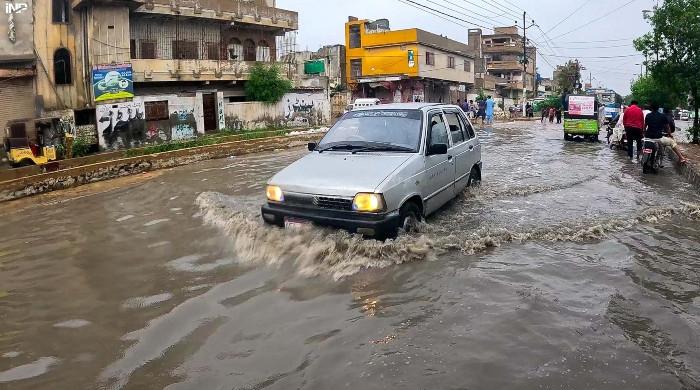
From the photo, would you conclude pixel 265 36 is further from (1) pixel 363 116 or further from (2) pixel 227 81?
(1) pixel 363 116

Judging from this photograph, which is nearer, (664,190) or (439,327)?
(439,327)

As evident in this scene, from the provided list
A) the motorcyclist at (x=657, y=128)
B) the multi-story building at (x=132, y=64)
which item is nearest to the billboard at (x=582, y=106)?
the motorcyclist at (x=657, y=128)

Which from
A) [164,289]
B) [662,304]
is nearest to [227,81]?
[164,289]

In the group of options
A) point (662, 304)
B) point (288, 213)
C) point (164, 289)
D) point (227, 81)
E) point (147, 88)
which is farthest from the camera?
point (227, 81)

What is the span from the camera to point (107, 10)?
23.3 meters

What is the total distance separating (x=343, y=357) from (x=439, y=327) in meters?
0.87

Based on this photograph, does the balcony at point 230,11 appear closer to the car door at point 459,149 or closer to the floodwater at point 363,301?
the floodwater at point 363,301

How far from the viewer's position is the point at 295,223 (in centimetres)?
580

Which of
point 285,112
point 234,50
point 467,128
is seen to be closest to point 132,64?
point 234,50

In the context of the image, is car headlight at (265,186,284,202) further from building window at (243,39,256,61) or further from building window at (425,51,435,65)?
building window at (425,51,435,65)

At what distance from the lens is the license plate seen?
18.8 feet

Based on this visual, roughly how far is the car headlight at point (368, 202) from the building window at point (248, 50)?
28.1 meters

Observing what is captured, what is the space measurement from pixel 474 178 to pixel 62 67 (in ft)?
65.4

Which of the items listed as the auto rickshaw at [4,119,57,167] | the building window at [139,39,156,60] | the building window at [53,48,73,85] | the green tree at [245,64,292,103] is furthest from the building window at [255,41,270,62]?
the auto rickshaw at [4,119,57,167]
